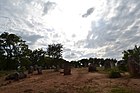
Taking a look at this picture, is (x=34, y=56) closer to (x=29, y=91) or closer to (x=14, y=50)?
(x=14, y=50)

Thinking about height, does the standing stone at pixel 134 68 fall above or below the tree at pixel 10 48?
below

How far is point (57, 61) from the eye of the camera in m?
82.6

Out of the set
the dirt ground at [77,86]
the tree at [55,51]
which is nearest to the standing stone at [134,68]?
the dirt ground at [77,86]

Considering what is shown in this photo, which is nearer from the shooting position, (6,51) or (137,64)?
(137,64)

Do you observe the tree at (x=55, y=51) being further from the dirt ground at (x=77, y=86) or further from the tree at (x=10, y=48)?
the dirt ground at (x=77, y=86)

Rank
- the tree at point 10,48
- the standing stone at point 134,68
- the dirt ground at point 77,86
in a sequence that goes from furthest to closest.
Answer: the tree at point 10,48
the standing stone at point 134,68
the dirt ground at point 77,86

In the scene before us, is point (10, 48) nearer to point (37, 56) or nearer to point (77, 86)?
point (37, 56)

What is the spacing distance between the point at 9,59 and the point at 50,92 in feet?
208

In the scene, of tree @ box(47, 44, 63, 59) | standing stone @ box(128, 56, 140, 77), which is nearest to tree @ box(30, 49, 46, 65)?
tree @ box(47, 44, 63, 59)

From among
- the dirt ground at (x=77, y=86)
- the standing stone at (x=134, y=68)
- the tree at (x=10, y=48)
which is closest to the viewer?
the dirt ground at (x=77, y=86)

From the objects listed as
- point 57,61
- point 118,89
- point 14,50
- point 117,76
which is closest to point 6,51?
point 14,50

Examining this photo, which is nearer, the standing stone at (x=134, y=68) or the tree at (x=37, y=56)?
the standing stone at (x=134, y=68)

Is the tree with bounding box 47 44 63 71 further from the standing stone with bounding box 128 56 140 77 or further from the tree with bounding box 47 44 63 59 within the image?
the standing stone with bounding box 128 56 140 77

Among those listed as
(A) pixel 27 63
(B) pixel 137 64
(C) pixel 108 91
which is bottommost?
(C) pixel 108 91
